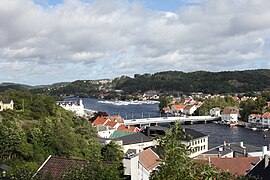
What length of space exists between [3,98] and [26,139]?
19423mm

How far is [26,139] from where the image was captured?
25094 mm

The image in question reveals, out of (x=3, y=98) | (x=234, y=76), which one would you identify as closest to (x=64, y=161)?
(x=3, y=98)

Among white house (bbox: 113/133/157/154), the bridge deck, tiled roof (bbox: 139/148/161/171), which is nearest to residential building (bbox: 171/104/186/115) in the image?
the bridge deck

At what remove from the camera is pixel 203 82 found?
159m

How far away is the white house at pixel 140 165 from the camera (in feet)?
42.1

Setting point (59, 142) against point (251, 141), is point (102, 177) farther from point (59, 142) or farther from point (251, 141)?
point (251, 141)

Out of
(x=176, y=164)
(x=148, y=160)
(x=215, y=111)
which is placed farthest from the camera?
(x=215, y=111)

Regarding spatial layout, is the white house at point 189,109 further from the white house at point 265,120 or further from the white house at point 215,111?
the white house at point 265,120

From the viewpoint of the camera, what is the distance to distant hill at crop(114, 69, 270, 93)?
142875mm

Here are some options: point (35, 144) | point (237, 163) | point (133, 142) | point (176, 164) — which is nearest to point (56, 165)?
point (176, 164)

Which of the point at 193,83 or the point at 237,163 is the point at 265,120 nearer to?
the point at 237,163

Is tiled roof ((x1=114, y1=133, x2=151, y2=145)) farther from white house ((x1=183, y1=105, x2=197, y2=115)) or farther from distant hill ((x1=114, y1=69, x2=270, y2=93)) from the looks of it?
distant hill ((x1=114, y1=69, x2=270, y2=93))

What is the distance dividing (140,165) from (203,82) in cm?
14636

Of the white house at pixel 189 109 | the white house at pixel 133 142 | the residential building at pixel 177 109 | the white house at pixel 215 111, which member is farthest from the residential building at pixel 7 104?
the residential building at pixel 177 109
